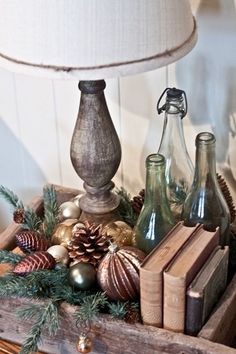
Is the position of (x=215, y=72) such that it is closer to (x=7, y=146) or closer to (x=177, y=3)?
(x=177, y=3)

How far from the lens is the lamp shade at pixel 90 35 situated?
A: 2.41 feet

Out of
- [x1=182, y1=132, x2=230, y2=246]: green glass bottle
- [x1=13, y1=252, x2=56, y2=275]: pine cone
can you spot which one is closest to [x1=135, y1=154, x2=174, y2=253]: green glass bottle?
[x1=182, y1=132, x2=230, y2=246]: green glass bottle

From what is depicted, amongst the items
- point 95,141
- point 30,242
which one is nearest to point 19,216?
point 30,242

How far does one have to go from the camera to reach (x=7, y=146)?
1.32m

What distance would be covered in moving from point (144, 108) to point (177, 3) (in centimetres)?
35

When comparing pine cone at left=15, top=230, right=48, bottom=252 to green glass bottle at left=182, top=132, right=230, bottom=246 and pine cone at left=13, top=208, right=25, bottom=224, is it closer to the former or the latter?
pine cone at left=13, top=208, right=25, bottom=224

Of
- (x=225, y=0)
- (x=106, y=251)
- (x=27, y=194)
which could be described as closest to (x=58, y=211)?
(x=106, y=251)

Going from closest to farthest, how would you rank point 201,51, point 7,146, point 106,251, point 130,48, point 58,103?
point 130,48, point 106,251, point 201,51, point 58,103, point 7,146

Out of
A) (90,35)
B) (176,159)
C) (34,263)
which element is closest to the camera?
(90,35)

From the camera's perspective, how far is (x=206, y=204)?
3.00 ft

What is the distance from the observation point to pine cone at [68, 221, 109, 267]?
0.89 m

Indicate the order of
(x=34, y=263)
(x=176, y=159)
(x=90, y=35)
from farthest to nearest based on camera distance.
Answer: (x=176, y=159), (x=34, y=263), (x=90, y=35)

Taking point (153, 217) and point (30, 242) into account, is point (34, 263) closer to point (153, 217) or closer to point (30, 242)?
point (30, 242)

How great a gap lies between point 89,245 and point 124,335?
0.14 meters
